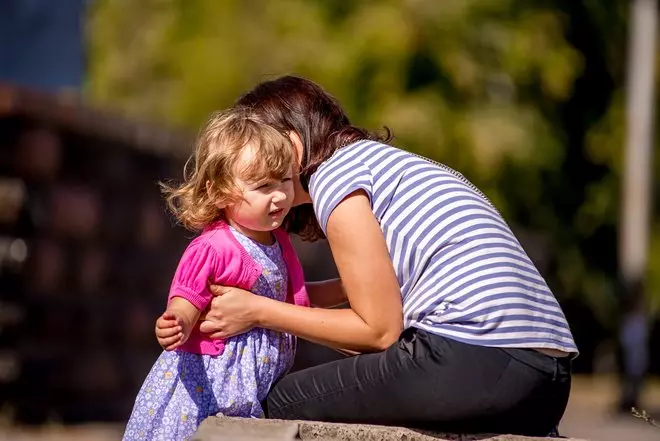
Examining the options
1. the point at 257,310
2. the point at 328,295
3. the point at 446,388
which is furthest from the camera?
the point at 328,295

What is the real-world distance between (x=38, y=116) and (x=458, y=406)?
288 inches

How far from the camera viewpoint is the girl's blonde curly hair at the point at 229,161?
161 inches

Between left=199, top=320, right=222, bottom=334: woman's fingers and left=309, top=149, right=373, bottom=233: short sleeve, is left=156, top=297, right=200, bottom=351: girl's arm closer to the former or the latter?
left=199, top=320, right=222, bottom=334: woman's fingers

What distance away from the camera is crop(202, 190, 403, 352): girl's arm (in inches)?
151

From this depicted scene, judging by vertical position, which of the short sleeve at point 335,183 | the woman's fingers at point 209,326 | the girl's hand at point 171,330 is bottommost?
the woman's fingers at point 209,326

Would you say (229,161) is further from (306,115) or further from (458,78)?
(458,78)

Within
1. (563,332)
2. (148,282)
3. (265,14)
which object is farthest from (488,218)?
(265,14)

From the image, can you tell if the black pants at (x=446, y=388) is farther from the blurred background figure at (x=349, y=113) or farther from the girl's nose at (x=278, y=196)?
the blurred background figure at (x=349, y=113)

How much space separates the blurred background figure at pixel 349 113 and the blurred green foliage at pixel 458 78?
3cm

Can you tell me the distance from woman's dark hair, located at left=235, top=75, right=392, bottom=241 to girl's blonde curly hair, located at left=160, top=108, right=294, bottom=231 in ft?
0.15

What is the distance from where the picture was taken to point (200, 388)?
4.07 meters

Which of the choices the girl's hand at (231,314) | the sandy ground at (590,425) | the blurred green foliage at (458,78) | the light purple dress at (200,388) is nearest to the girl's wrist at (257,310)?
the girl's hand at (231,314)

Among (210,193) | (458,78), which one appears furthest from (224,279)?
(458,78)

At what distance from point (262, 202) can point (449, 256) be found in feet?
1.94
